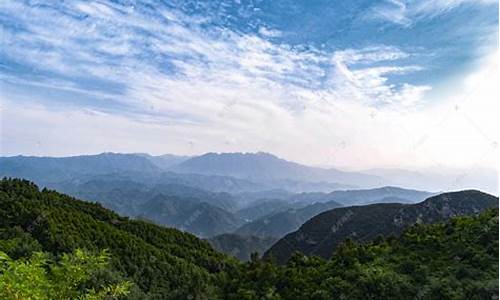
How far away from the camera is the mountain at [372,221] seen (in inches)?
3364

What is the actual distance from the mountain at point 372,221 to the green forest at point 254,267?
48225 mm

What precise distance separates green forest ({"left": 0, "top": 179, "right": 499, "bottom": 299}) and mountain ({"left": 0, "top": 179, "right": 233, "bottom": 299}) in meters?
0.10

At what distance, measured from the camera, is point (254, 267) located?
2912 cm

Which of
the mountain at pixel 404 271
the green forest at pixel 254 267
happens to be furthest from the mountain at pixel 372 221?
the mountain at pixel 404 271

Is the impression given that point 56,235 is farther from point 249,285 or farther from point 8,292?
point 8,292

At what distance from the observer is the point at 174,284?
114ft

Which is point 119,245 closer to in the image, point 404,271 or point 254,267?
point 254,267

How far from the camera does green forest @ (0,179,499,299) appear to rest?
967 cm

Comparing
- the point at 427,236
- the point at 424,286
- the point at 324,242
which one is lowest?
the point at 324,242

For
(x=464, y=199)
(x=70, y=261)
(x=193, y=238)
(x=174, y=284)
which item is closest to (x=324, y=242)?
(x=464, y=199)

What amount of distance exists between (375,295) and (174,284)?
18639mm

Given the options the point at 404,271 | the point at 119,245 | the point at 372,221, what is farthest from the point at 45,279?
the point at 372,221

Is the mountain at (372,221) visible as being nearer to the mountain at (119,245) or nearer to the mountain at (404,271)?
the mountain at (119,245)

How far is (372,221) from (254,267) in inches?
2847
